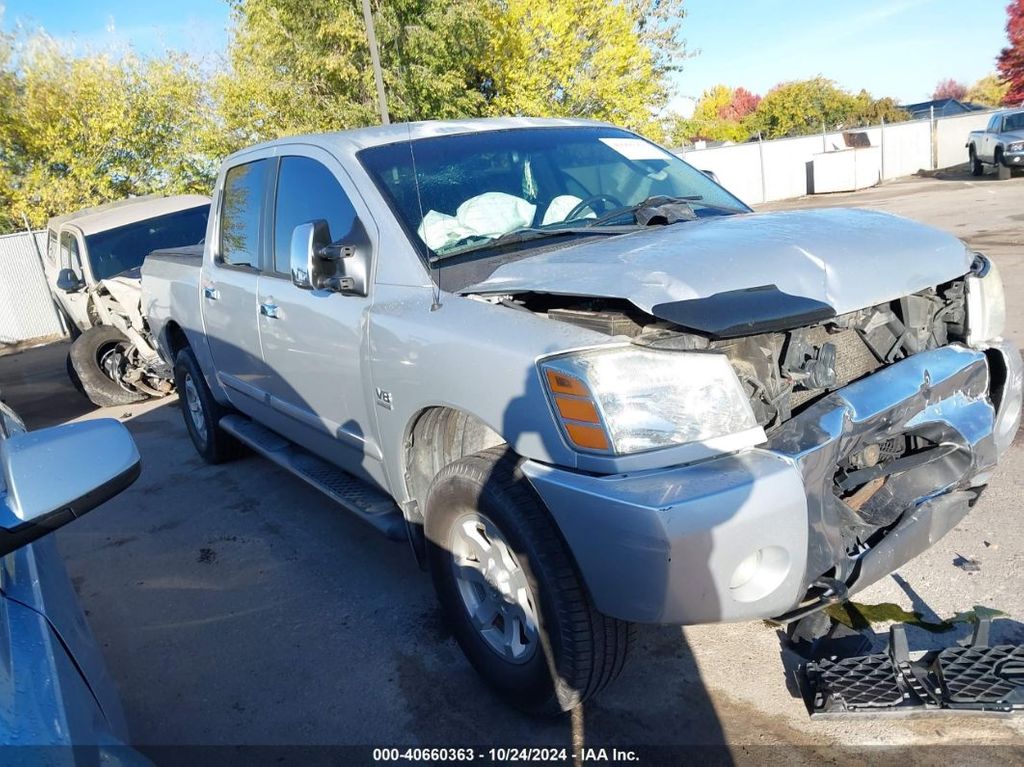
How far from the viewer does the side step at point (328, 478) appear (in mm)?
3246

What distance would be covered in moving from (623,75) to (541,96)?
2.19 m

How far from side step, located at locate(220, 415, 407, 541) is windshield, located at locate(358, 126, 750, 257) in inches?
41.9

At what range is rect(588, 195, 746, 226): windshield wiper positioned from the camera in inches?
131

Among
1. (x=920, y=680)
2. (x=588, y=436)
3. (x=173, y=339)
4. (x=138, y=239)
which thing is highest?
(x=138, y=239)

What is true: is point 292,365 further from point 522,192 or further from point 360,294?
point 522,192

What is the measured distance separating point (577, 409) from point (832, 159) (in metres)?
24.1

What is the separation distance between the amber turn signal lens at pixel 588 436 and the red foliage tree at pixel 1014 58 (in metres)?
52.6

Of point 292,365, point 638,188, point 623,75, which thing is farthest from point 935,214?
point 292,365

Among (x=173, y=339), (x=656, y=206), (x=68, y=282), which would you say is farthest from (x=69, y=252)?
(x=656, y=206)

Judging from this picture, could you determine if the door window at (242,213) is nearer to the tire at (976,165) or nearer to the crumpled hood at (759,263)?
the crumpled hood at (759,263)

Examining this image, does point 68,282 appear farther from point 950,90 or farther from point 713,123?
point 950,90

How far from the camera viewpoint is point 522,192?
3441 millimetres

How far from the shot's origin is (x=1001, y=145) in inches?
774

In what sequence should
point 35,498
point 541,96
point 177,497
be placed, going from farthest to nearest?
point 541,96 → point 177,497 → point 35,498
